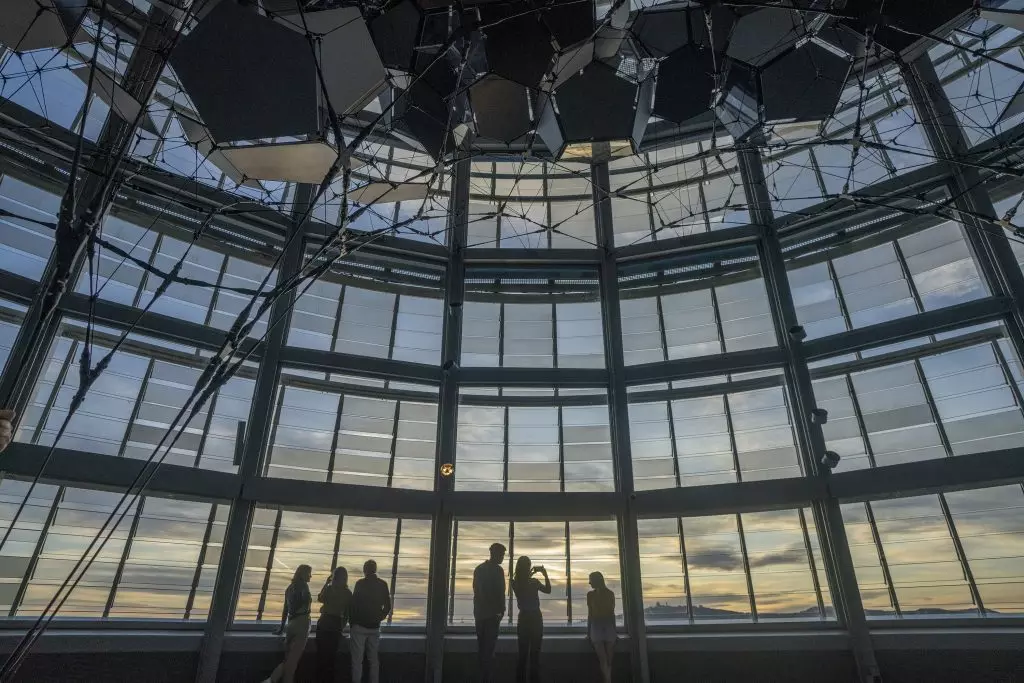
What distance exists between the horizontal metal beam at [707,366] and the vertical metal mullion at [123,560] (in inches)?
309

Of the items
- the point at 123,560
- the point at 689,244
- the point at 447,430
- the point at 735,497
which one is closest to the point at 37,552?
the point at 123,560

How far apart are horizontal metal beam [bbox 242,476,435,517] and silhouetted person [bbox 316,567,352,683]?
1.42 metres

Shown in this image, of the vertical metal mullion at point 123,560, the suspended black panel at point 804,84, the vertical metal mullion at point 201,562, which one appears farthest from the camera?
the vertical metal mullion at point 201,562

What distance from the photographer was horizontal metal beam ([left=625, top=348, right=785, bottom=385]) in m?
9.64

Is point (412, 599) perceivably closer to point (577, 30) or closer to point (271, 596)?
point (271, 596)

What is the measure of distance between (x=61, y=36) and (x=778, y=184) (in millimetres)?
11321

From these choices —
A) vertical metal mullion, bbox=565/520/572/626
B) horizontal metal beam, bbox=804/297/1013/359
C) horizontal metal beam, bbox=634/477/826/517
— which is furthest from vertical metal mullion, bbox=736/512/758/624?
horizontal metal beam, bbox=804/297/1013/359

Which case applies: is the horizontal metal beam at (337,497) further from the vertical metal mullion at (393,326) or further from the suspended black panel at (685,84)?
the suspended black panel at (685,84)

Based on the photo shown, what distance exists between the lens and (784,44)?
7254 mm

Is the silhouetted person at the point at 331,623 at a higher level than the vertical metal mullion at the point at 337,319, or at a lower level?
lower

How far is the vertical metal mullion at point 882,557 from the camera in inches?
317

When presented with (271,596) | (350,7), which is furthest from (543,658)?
(350,7)

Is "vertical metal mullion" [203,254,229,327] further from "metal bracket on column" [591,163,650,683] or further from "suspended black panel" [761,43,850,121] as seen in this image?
"suspended black panel" [761,43,850,121]

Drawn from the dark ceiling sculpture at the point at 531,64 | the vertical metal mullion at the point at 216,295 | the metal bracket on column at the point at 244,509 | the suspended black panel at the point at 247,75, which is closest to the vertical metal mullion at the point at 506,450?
the metal bracket on column at the point at 244,509
